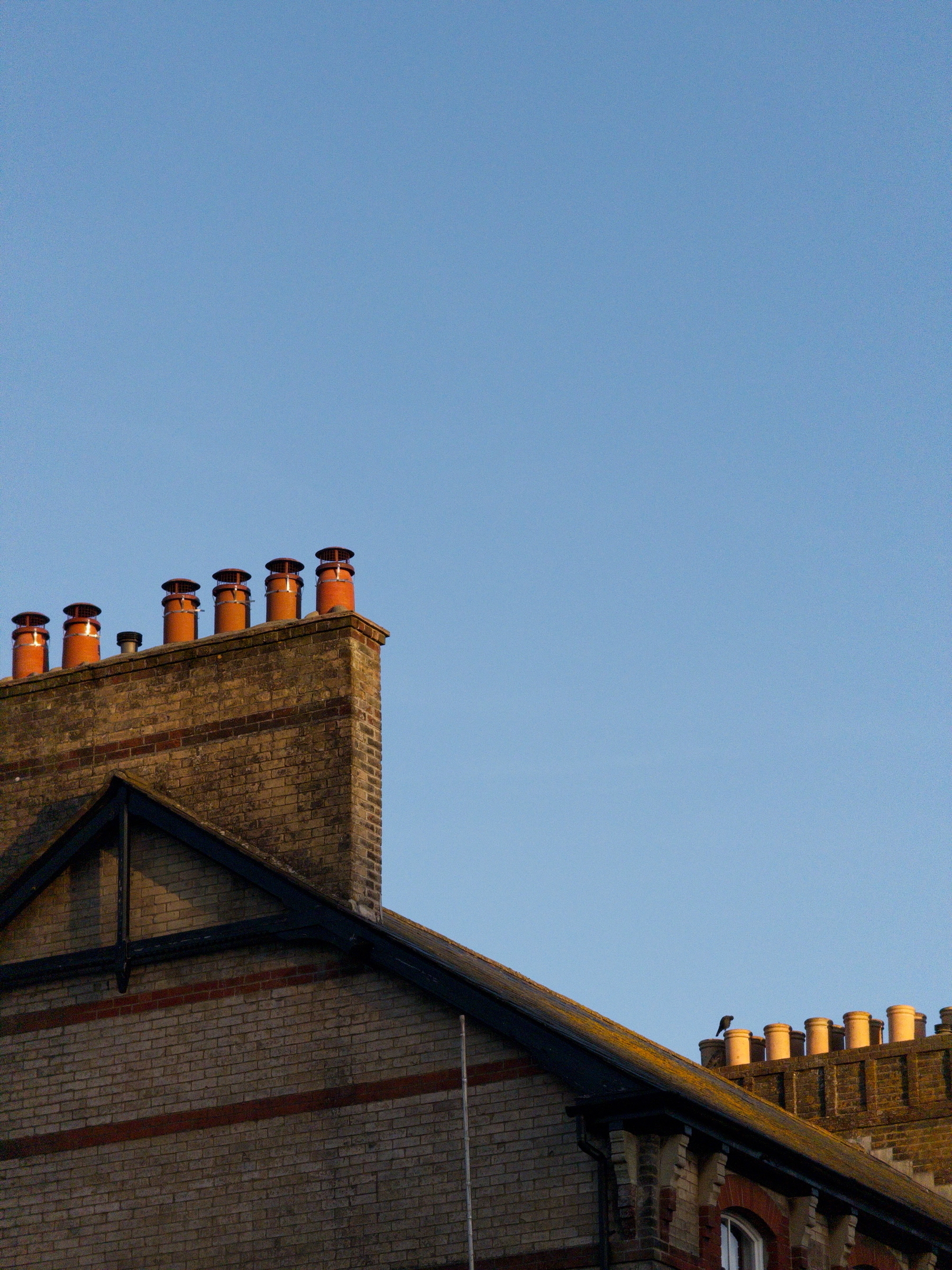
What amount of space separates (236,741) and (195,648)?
55.4 inches

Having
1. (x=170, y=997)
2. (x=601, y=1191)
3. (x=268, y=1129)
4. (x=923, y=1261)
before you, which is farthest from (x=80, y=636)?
(x=923, y=1261)

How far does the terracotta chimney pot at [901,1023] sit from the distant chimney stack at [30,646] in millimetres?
15841

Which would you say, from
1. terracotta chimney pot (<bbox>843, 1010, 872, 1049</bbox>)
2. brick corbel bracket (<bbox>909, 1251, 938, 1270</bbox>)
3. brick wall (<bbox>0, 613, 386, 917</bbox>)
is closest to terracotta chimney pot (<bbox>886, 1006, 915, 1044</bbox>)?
terracotta chimney pot (<bbox>843, 1010, 872, 1049</bbox>)

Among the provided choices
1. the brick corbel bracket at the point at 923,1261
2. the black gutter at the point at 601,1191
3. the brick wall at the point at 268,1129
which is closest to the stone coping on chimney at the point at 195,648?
the brick wall at the point at 268,1129

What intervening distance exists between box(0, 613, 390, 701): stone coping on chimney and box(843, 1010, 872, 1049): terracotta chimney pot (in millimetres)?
13707

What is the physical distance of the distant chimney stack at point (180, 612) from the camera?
26.8 m

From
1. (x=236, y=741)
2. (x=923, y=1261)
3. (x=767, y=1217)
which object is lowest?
(x=923, y=1261)

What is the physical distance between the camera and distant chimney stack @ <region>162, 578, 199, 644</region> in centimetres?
2684

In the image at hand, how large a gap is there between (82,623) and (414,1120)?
851cm

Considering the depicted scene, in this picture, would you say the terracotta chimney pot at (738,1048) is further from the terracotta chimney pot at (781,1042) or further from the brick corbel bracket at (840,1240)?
the brick corbel bracket at (840,1240)

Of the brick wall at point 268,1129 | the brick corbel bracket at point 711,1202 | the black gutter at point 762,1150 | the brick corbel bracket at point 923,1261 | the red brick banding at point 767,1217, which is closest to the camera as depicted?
the black gutter at point 762,1150

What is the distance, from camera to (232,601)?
87.9ft

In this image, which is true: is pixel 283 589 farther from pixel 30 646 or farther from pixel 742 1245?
pixel 742 1245

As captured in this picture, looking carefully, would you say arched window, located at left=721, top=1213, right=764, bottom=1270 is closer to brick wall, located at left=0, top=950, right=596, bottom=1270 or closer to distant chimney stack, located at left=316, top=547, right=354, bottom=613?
brick wall, located at left=0, top=950, right=596, bottom=1270
